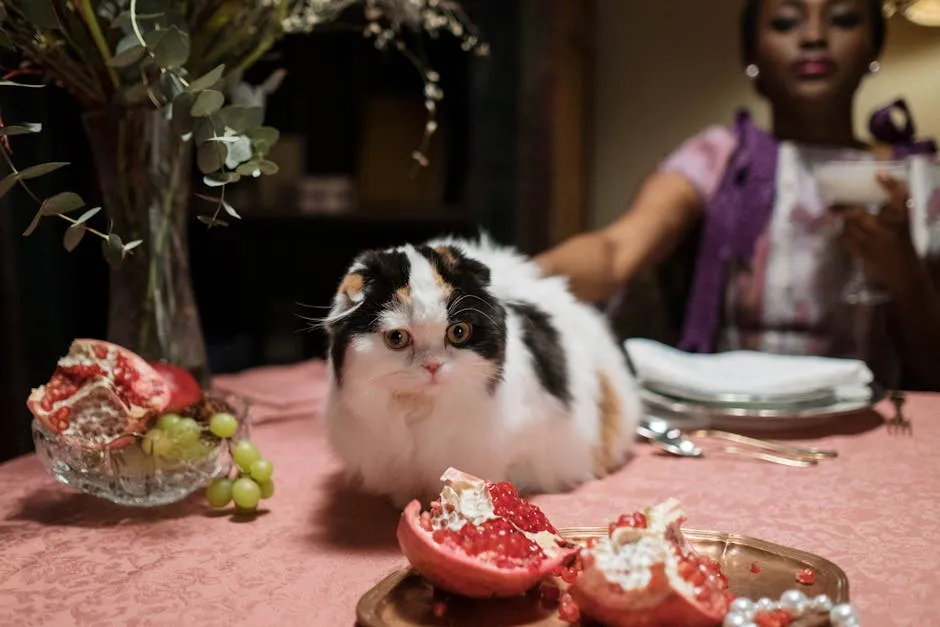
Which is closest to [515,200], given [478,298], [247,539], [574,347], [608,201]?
[608,201]

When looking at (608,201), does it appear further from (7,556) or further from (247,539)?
(7,556)

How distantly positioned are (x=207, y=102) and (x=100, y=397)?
0.32m

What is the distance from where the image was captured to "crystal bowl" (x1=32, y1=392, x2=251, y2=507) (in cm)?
80

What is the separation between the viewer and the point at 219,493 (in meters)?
0.84

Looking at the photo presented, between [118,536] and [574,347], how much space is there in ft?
1.80

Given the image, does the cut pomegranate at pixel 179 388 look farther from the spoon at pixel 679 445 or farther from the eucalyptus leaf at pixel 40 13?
the spoon at pixel 679 445

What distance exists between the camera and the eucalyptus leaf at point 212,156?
0.83m

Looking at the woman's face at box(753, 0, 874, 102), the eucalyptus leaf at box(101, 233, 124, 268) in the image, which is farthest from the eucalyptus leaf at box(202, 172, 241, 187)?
the woman's face at box(753, 0, 874, 102)

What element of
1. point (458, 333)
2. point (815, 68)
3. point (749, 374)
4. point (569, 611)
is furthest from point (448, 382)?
point (815, 68)

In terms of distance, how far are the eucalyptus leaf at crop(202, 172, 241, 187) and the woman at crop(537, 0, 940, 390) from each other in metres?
0.69

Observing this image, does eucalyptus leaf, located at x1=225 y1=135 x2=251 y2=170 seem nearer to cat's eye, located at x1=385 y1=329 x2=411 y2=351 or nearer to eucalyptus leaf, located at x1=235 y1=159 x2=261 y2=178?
eucalyptus leaf, located at x1=235 y1=159 x2=261 y2=178

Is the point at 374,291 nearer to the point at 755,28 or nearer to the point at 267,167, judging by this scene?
the point at 267,167

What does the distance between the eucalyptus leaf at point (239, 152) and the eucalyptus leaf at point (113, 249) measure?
0.14m

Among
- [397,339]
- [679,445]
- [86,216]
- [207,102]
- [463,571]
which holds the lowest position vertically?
[679,445]
